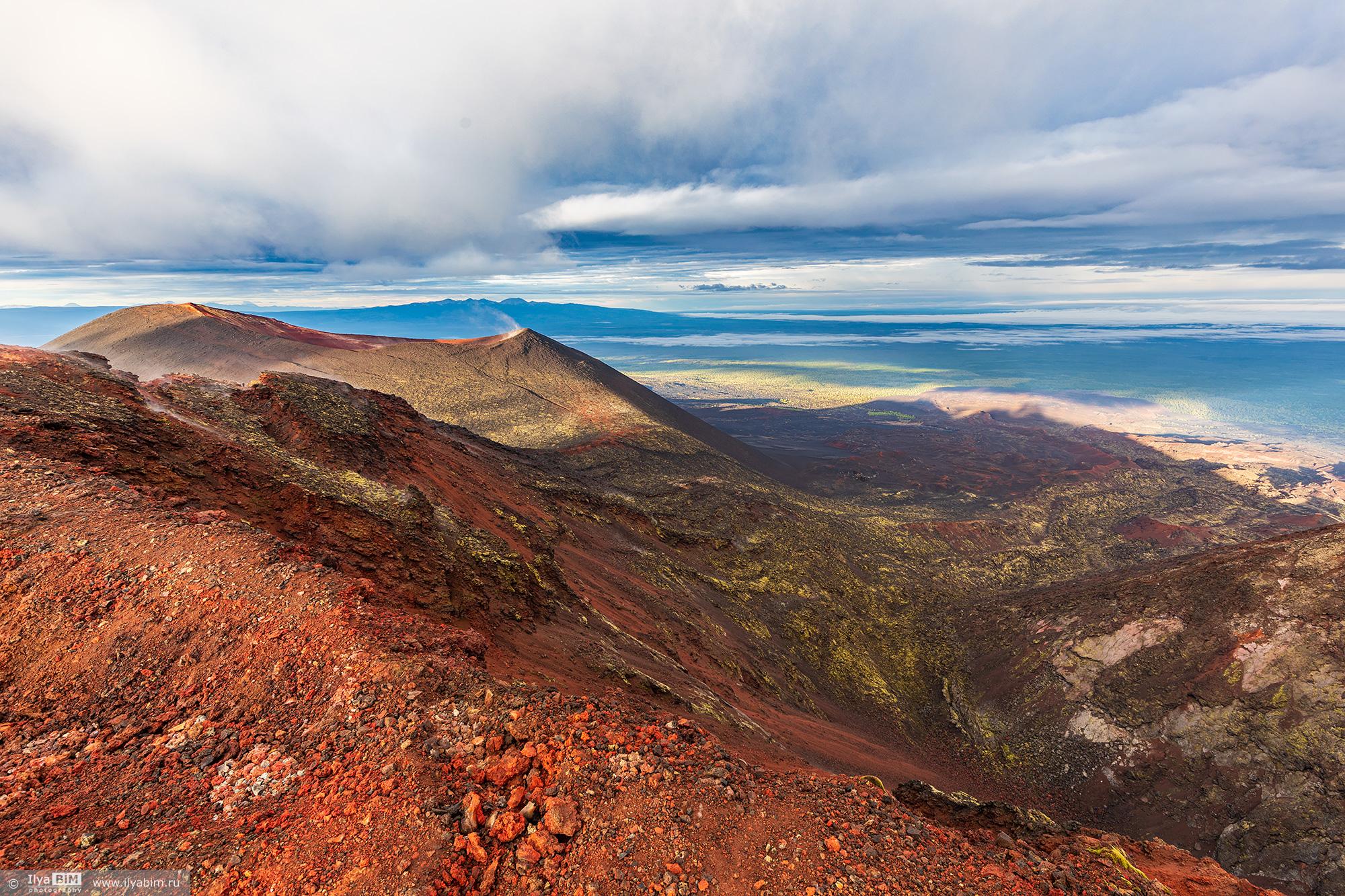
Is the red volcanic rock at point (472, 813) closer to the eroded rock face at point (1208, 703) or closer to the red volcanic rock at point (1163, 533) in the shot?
the eroded rock face at point (1208, 703)

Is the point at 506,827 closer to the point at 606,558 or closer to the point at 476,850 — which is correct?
the point at 476,850

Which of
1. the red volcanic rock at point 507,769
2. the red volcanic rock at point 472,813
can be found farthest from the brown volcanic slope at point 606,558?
the red volcanic rock at point 472,813

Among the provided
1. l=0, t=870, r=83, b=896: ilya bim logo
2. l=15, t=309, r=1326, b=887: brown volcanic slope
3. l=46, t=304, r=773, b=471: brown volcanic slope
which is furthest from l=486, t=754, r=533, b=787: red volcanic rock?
l=46, t=304, r=773, b=471: brown volcanic slope

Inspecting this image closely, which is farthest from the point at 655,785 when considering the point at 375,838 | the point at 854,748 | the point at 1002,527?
the point at 1002,527

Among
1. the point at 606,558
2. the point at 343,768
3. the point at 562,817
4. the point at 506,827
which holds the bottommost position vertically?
the point at 606,558

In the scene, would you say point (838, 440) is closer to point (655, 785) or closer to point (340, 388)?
point (340, 388)

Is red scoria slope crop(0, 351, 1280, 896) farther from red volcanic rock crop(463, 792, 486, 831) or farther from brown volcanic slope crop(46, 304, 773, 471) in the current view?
brown volcanic slope crop(46, 304, 773, 471)

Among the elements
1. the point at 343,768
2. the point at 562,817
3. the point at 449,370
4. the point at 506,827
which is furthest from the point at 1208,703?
the point at 449,370
